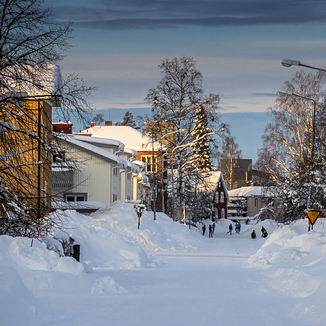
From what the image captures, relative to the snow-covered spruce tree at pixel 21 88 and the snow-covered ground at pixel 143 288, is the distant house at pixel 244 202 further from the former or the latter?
the snow-covered spruce tree at pixel 21 88

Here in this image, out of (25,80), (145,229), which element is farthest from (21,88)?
(145,229)

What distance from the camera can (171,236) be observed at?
3997 centimetres

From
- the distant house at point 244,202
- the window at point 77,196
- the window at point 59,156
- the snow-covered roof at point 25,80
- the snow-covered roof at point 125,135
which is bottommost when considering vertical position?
the distant house at point 244,202

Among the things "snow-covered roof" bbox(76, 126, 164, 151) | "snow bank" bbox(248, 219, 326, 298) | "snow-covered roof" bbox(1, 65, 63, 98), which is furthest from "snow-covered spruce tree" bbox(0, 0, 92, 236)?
"snow-covered roof" bbox(76, 126, 164, 151)

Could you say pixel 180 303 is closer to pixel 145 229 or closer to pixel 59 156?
pixel 59 156

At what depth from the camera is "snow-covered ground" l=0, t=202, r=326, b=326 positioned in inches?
374

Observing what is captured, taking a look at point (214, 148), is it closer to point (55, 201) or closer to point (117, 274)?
point (117, 274)

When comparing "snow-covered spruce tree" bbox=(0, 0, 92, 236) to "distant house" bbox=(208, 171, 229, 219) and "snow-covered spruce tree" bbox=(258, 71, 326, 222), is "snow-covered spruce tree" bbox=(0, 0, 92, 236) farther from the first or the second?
"distant house" bbox=(208, 171, 229, 219)

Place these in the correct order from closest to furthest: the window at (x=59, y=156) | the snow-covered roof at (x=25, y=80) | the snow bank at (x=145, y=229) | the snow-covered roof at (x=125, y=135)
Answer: the snow-covered roof at (x=25, y=80) → the window at (x=59, y=156) → the snow bank at (x=145, y=229) → the snow-covered roof at (x=125, y=135)

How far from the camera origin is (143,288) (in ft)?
47.8

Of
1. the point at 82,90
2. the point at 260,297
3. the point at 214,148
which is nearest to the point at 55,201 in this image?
the point at 82,90

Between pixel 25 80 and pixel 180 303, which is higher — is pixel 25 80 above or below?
above

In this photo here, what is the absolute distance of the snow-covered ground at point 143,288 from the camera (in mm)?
9500

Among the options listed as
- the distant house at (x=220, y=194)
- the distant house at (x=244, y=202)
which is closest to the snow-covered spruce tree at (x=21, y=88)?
the distant house at (x=220, y=194)
